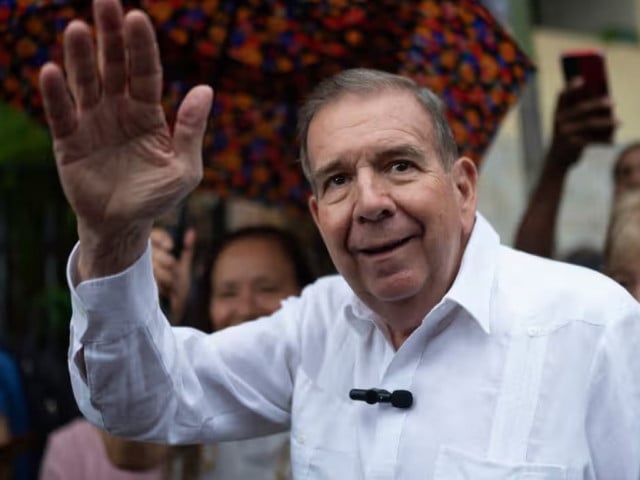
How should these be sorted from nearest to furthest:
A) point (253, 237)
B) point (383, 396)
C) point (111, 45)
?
point (111, 45) → point (383, 396) → point (253, 237)

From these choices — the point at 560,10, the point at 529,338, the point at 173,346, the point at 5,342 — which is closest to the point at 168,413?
the point at 173,346

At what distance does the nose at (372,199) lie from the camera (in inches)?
72.3

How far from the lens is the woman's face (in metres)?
2.98

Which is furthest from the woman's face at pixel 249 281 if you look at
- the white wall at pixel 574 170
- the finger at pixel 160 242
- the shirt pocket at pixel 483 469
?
the white wall at pixel 574 170

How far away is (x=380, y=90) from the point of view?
197cm

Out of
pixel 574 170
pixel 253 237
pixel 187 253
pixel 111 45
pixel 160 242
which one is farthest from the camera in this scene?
pixel 574 170

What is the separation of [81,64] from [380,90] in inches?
27.4

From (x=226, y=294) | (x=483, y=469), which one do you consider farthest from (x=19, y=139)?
(x=483, y=469)

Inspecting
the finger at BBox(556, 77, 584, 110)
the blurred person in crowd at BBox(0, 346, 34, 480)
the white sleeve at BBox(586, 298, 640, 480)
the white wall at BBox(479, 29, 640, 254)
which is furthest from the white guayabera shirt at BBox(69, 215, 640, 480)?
the white wall at BBox(479, 29, 640, 254)

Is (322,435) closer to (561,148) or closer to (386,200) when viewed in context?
(386,200)

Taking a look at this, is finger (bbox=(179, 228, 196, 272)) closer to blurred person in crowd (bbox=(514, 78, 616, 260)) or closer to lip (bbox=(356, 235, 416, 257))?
blurred person in crowd (bbox=(514, 78, 616, 260))

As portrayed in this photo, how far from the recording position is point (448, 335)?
1.88 m

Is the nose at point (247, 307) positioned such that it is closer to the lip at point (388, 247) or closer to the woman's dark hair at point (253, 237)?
the woman's dark hair at point (253, 237)

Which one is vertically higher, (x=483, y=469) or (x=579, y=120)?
(x=579, y=120)
